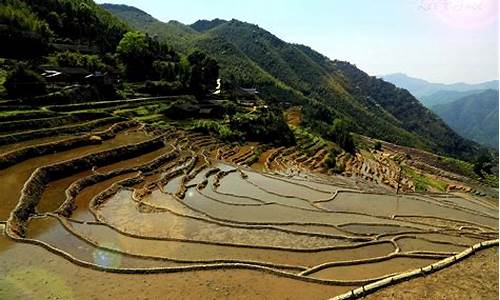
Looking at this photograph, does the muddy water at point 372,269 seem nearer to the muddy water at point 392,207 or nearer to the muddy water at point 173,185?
the muddy water at point 392,207

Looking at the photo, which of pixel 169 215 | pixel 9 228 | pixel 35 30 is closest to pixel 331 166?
pixel 169 215

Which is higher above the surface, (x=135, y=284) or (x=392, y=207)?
(x=392, y=207)

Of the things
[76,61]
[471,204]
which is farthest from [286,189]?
[76,61]

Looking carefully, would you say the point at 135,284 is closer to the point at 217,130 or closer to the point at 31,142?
the point at 31,142

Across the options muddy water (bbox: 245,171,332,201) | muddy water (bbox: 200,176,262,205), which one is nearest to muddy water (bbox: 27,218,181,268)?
muddy water (bbox: 200,176,262,205)

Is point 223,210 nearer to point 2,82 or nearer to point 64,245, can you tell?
point 64,245

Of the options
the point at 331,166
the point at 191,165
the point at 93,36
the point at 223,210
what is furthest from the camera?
the point at 93,36
